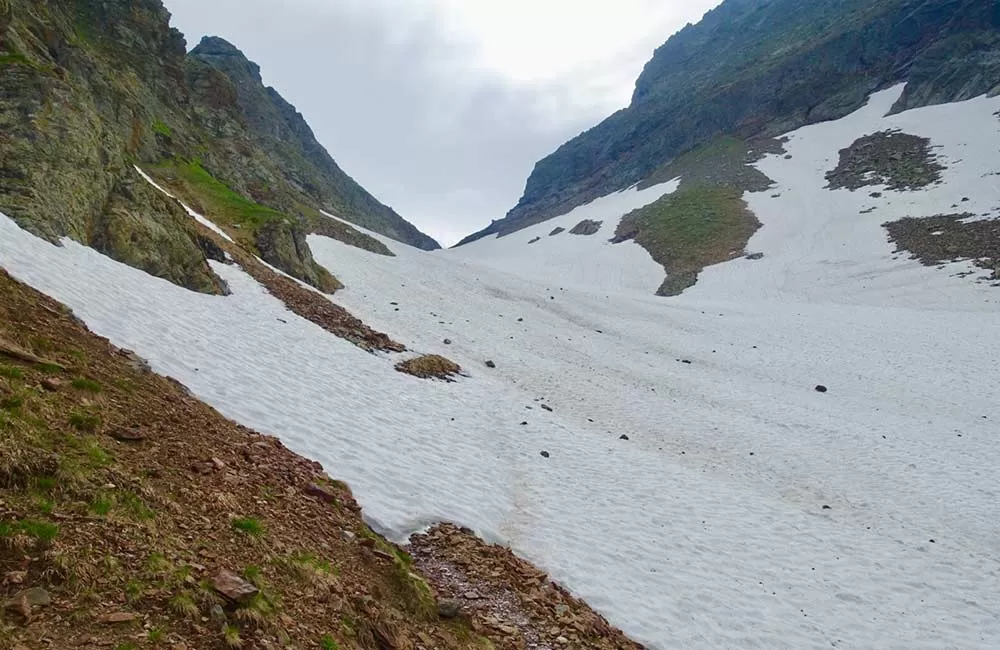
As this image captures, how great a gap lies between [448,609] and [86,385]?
611 cm

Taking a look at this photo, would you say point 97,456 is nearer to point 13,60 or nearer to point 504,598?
point 504,598

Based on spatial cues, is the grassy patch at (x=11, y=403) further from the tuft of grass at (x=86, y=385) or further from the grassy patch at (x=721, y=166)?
the grassy patch at (x=721, y=166)

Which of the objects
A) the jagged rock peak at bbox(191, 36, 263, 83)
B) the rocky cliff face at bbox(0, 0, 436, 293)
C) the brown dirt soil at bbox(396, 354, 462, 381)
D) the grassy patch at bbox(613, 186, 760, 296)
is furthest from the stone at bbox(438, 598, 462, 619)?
the jagged rock peak at bbox(191, 36, 263, 83)

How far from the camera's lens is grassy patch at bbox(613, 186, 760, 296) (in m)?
65.5

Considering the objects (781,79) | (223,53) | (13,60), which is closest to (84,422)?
(13,60)

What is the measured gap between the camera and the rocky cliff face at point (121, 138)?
1700 centimetres

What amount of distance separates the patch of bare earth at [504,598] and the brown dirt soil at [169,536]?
49 millimetres

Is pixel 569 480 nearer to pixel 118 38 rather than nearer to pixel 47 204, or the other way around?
pixel 47 204

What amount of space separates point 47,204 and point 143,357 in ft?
27.6

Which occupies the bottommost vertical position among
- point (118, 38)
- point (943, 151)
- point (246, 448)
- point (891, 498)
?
point (246, 448)

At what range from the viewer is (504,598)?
8695mm

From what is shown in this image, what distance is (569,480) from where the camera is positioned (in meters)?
15.1

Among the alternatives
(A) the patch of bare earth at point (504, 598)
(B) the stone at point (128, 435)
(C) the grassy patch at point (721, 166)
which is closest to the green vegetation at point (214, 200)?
(B) the stone at point (128, 435)

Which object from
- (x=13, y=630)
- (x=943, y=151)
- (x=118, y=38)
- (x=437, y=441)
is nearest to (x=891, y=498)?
(x=437, y=441)
